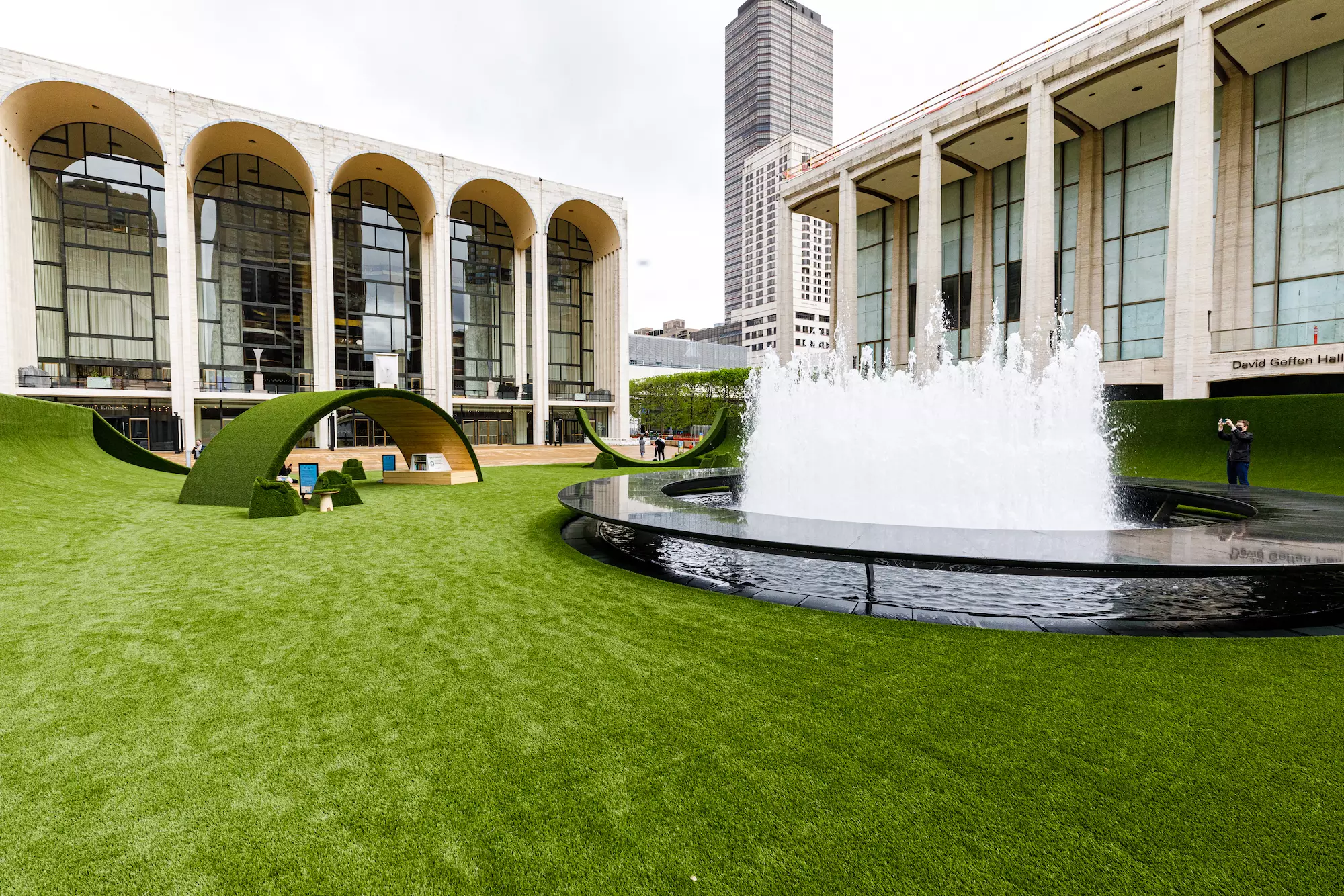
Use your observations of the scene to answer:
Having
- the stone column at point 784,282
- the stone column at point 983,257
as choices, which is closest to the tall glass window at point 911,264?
the stone column at point 983,257

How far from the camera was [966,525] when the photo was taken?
7.88 m

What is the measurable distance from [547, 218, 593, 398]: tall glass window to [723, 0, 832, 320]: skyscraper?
129335mm

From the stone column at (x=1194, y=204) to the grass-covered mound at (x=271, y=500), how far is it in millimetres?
25234

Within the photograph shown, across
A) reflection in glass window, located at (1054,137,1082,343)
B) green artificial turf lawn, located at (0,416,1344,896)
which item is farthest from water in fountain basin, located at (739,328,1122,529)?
reflection in glass window, located at (1054,137,1082,343)

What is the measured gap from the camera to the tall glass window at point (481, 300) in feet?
145

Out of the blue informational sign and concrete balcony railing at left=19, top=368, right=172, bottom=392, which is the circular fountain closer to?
the blue informational sign

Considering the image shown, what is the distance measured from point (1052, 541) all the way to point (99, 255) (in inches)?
1838

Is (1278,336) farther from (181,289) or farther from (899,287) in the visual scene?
(181,289)

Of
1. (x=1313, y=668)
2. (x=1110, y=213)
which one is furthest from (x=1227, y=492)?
(x=1110, y=213)

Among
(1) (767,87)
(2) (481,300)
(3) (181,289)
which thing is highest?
(1) (767,87)

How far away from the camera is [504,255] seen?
152 feet

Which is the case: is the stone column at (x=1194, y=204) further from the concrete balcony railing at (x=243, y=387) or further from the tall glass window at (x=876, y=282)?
the concrete balcony railing at (x=243, y=387)

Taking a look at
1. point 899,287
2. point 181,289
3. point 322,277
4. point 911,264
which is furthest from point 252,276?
point 911,264

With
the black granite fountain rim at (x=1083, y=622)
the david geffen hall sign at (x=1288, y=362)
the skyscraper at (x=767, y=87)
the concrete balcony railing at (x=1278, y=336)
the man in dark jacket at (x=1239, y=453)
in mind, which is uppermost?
the skyscraper at (x=767, y=87)
